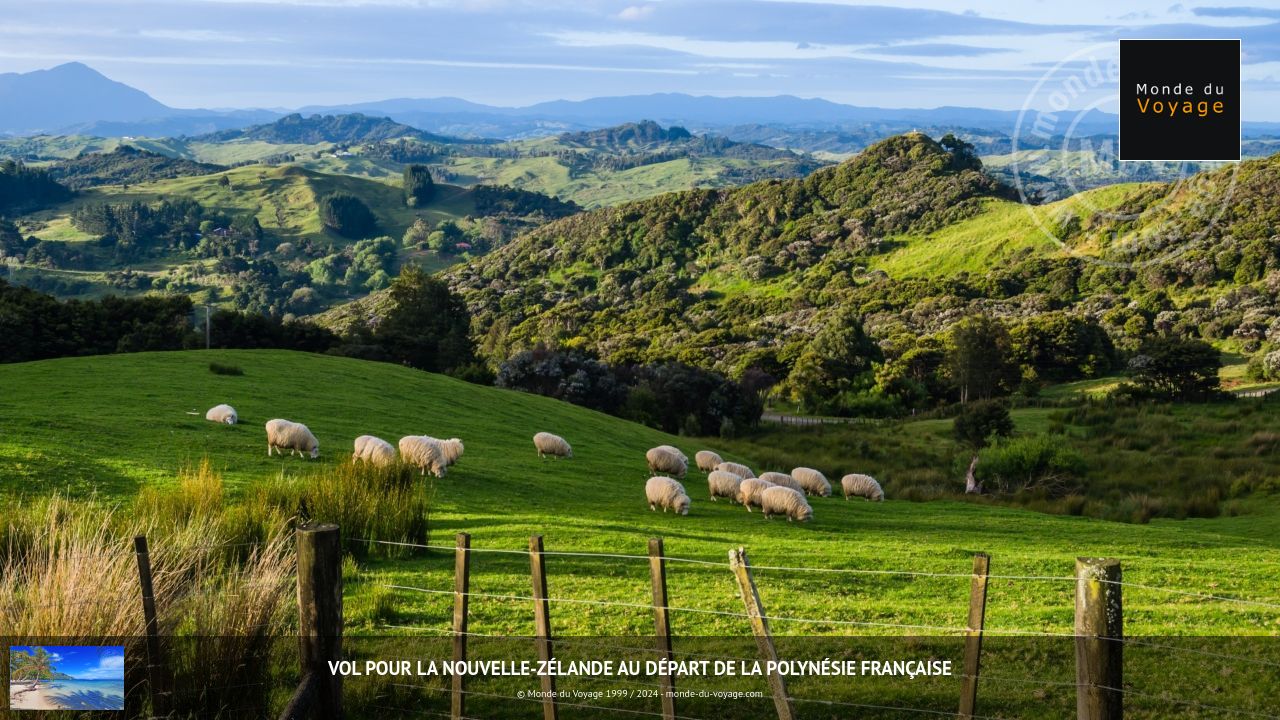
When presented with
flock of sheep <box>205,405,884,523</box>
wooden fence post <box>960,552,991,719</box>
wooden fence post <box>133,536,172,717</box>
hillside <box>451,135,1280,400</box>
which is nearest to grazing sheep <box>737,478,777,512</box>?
flock of sheep <box>205,405,884,523</box>

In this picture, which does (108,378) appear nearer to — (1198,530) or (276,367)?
(276,367)

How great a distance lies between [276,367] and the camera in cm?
3588

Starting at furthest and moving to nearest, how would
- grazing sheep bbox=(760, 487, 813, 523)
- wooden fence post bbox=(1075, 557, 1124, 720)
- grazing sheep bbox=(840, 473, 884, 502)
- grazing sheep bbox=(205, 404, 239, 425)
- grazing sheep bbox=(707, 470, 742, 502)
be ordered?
grazing sheep bbox=(840, 473, 884, 502), grazing sheep bbox=(205, 404, 239, 425), grazing sheep bbox=(707, 470, 742, 502), grazing sheep bbox=(760, 487, 813, 523), wooden fence post bbox=(1075, 557, 1124, 720)

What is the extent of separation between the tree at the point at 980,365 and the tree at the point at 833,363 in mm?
8172

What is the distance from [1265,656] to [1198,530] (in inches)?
487

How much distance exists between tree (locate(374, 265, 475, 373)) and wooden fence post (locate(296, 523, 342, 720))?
172 ft

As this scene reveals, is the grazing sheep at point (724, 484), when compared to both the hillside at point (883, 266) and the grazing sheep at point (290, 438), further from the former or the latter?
the hillside at point (883, 266)

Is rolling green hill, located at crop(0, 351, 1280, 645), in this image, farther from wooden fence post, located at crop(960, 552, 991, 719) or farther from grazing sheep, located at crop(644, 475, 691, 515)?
wooden fence post, located at crop(960, 552, 991, 719)

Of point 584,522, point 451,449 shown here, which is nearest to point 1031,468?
point 451,449

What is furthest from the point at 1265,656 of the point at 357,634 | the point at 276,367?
the point at 276,367

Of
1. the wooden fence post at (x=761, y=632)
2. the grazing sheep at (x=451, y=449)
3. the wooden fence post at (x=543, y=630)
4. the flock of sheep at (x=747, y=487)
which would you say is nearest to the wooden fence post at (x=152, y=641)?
the wooden fence post at (x=543, y=630)

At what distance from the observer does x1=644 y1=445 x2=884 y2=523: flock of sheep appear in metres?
19.0

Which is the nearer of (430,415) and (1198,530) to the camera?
(1198,530)

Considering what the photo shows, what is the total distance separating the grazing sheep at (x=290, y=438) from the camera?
20734mm
